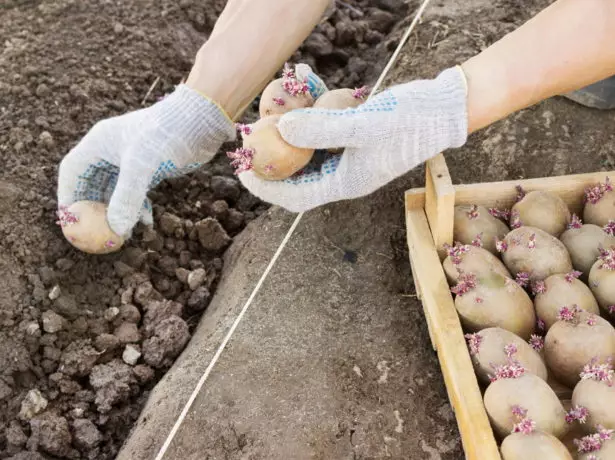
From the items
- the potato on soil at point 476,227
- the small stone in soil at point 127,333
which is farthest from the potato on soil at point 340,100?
the small stone in soil at point 127,333

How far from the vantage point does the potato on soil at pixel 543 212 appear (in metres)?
1.78

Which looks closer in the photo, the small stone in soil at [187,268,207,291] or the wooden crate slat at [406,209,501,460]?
the wooden crate slat at [406,209,501,460]

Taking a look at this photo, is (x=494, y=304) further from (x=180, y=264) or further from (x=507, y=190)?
(x=180, y=264)

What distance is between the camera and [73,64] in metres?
2.69

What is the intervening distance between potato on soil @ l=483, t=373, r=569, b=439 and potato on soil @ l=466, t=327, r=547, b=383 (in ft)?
0.20

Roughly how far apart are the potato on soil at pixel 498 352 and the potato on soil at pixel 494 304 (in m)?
0.05

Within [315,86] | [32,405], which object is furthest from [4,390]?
[315,86]

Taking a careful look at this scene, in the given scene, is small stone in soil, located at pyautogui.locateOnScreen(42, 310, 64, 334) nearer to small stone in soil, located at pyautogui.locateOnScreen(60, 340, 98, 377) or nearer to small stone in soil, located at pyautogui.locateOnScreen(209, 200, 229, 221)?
small stone in soil, located at pyautogui.locateOnScreen(60, 340, 98, 377)

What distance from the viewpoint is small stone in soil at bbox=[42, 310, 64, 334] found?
6.63 ft

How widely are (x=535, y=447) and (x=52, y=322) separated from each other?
54.1 inches

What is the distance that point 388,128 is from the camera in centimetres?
169

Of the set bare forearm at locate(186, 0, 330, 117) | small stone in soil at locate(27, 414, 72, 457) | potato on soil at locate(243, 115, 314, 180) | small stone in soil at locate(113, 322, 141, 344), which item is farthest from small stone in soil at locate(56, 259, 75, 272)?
potato on soil at locate(243, 115, 314, 180)

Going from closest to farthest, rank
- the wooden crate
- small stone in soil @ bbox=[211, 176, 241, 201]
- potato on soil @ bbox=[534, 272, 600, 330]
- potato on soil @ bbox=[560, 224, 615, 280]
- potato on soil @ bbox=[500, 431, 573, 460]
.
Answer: potato on soil @ bbox=[500, 431, 573, 460] → the wooden crate → potato on soil @ bbox=[534, 272, 600, 330] → potato on soil @ bbox=[560, 224, 615, 280] → small stone in soil @ bbox=[211, 176, 241, 201]

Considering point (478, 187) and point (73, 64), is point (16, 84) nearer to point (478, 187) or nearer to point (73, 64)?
point (73, 64)
